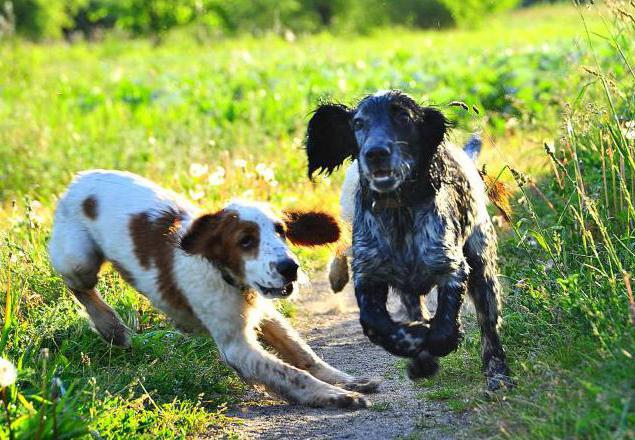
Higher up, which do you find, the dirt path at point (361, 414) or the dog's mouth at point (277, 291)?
the dog's mouth at point (277, 291)

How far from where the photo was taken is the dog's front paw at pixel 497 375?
14.8 ft

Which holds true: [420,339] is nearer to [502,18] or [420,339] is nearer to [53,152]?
[53,152]

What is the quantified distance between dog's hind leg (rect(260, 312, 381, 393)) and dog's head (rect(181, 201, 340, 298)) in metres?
0.42

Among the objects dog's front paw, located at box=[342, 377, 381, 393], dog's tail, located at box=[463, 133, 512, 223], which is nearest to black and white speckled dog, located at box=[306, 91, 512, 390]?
dog's front paw, located at box=[342, 377, 381, 393]

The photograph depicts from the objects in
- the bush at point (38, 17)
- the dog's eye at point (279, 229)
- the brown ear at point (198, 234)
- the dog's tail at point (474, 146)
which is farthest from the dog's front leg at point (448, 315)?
the bush at point (38, 17)

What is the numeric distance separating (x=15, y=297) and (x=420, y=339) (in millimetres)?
2288

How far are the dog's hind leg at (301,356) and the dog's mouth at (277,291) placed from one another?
21.8 inches

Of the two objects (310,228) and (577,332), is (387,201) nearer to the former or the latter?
(310,228)

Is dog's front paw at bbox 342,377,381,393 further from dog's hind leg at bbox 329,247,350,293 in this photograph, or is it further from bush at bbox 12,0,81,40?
bush at bbox 12,0,81,40

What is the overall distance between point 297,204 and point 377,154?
3504 millimetres

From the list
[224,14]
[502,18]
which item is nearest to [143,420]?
[224,14]

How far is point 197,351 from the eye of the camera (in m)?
5.55

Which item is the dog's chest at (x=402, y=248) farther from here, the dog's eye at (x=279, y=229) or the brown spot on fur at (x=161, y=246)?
the brown spot on fur at (x=161, y=246)


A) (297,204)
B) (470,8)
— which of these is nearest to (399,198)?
(297,204)
